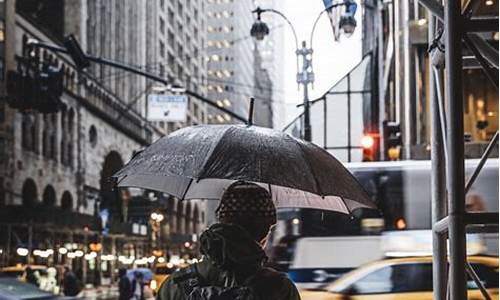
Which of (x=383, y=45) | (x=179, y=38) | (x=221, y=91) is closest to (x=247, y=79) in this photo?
(x=221, y=91)

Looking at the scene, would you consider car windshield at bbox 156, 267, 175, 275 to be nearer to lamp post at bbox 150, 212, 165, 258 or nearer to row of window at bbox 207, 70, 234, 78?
lamp post at bbox 150, 212, 165, 258

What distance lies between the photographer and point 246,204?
3.81 meters

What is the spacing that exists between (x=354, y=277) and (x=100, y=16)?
56199 millimetres

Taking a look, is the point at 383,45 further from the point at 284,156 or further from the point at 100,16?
the point at 284,156

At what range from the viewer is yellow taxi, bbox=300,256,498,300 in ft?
54.0

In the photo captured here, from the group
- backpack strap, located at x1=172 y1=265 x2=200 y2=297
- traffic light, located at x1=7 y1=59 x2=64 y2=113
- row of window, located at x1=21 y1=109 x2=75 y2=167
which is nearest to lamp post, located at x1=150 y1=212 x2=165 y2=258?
row of window, located at x1=21 y1=109 x2=75 y2=167

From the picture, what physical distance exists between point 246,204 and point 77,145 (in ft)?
193

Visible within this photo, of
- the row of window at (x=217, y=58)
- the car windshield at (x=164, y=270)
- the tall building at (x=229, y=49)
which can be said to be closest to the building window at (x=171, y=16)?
the tall building at (x=229, y=49)

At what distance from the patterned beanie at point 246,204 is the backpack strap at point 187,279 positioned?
271mm

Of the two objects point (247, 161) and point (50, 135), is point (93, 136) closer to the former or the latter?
point (50, 135)

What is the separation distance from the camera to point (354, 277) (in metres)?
16.5

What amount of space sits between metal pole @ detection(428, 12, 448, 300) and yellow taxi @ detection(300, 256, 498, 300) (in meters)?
10.5

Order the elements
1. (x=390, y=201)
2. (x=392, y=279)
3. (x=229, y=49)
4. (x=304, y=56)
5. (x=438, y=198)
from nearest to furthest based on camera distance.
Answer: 1. (x=438, y=198)
2. (x=392, y=279)
3. (x=390, y=201)
4. (x=304, y=56)
5. (x=229, y=49)

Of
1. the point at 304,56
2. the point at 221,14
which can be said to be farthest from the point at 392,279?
the point at 221,14
